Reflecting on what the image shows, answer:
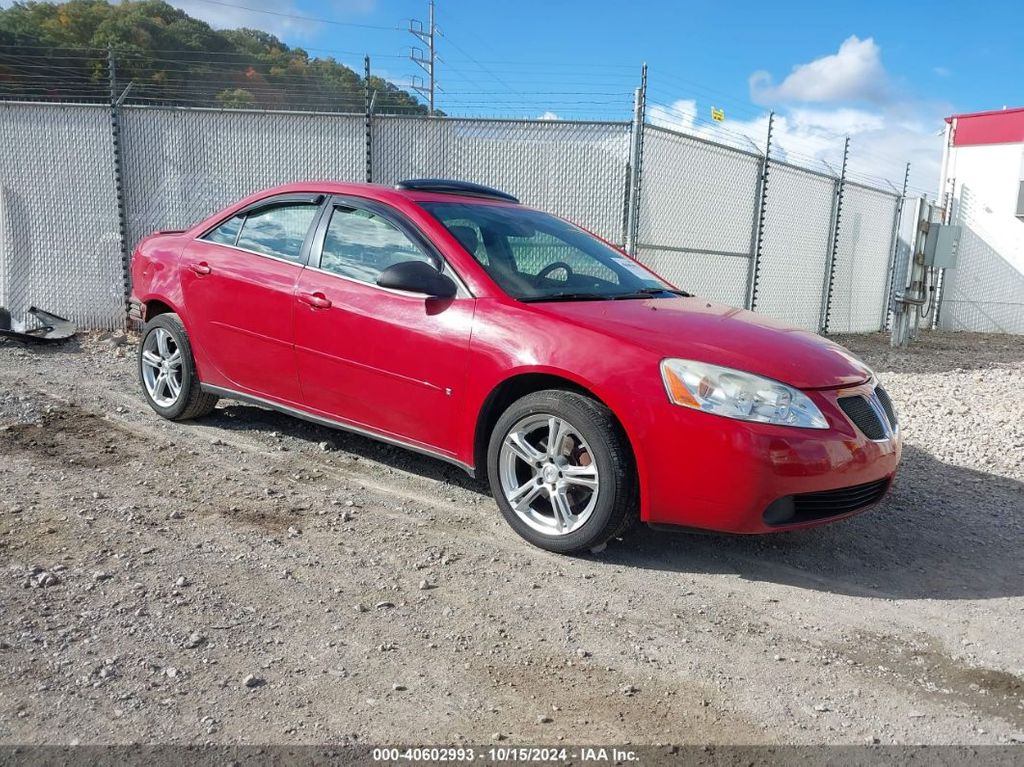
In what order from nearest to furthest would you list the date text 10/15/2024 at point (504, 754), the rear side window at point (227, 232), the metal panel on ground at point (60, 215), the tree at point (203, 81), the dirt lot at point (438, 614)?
1. the date text 10/15/2024 at point (504, 754)
2. the dirt lot at point (438, 614)
3. the rear side window at point (227, 232)
4. the metal panel on ground at point (60, 215)
5. the tree at point (203, 81)

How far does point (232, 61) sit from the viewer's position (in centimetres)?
1079

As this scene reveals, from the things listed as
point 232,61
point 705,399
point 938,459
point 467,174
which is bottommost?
point 938,459

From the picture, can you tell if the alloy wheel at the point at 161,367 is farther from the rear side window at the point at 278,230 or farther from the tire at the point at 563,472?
the tire at the point at 563,472

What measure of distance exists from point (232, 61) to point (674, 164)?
6110 millimetres

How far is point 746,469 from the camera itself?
10.5ft

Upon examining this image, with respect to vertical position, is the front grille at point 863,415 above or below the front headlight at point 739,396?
below

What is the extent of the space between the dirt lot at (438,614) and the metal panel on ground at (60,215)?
178 inches

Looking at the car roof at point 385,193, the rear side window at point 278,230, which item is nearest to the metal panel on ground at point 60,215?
the rear side window at point 278,230

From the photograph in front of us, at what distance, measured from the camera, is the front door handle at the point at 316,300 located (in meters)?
4.27

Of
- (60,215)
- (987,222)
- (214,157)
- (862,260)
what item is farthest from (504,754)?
(987,222)

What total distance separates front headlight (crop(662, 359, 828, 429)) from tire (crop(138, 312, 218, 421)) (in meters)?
3.33

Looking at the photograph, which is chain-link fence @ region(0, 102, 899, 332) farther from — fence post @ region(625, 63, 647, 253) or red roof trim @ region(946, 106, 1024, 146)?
red roof trim @ region(946, 106, 1024, 146)

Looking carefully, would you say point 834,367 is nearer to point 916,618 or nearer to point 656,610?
point 916,618

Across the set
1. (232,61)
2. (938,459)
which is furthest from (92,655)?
(232,61)
